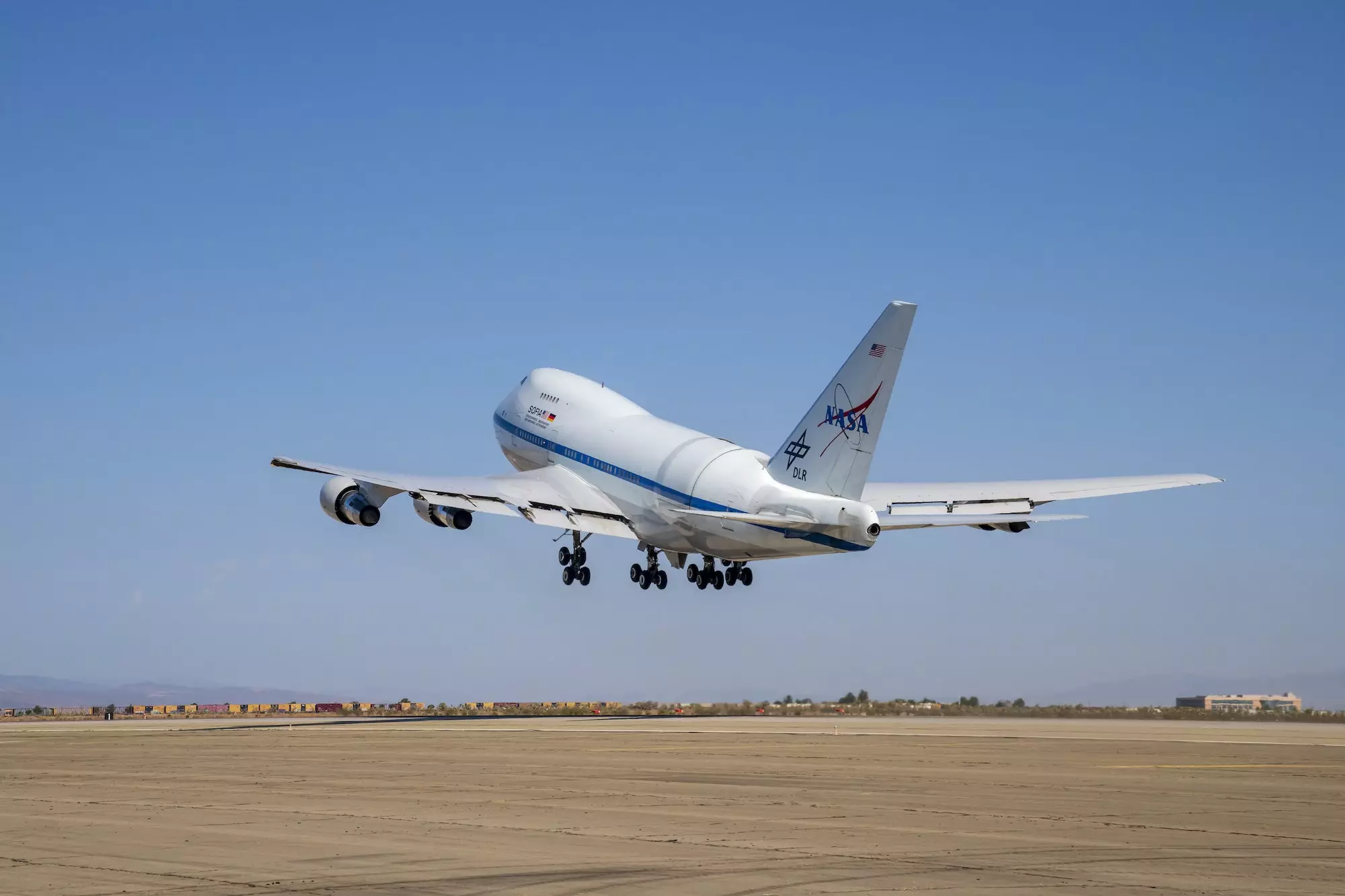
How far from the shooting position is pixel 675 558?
71.4 m

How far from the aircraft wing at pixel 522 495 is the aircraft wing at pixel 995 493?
12.6 metres

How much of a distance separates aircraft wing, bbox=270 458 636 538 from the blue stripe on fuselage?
114cm

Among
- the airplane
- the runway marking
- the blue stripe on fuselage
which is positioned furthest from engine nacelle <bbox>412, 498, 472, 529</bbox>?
the runway marking

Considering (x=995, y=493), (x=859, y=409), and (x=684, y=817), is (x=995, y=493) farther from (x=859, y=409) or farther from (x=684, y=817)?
(x=684, y=817)

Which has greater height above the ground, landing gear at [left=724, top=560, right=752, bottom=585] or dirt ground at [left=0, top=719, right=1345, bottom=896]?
landing gear at [left=724, top=560, right=752, bottom=585]

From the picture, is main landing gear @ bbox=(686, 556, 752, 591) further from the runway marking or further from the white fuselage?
the runway marking

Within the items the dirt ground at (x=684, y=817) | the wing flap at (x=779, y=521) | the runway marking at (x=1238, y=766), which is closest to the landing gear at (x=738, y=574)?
the wing flap at (x=779, y=521)

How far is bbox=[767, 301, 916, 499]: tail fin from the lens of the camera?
1967 inches

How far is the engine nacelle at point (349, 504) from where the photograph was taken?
213 ft

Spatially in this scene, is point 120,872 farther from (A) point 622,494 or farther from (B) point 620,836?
(A) point 622,494

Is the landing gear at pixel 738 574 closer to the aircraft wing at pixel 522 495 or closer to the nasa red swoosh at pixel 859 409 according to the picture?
the aircraft wing at pixel 522 495

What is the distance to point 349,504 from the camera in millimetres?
64875

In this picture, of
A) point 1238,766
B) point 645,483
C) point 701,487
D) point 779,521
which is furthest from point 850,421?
point 1238,766

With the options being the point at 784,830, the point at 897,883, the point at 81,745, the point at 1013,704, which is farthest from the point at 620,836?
the point at 1013,704
